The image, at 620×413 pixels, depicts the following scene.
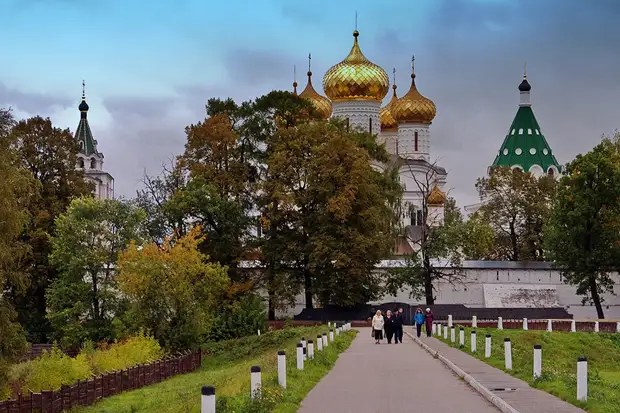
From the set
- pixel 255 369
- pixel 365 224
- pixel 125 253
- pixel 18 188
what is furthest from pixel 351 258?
pixel 255 369

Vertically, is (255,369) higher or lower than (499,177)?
lower

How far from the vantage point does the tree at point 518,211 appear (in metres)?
83.8

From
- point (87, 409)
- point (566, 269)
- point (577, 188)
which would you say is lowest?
point (87, 409)

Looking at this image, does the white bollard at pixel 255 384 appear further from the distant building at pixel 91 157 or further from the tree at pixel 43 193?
the distant building at pixel 91 157

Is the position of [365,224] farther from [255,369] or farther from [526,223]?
[255,369]

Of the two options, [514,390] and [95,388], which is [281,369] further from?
[95,388]

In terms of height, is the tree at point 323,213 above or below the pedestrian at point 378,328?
above

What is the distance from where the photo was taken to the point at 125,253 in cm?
5350

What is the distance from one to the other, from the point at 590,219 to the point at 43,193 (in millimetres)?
27351

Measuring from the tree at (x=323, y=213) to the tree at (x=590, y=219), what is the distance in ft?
31.6

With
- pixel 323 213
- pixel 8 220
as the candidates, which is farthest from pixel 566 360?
pixel 323 213

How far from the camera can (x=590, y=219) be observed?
6494 cm

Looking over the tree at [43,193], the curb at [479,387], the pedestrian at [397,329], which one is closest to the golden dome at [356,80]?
the tree at [43,193]

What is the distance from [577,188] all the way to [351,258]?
514 inches
